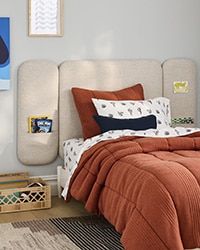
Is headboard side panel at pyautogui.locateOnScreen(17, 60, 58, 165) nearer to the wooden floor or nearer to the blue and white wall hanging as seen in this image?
the blue and white wall hanging

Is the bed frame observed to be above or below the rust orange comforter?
above

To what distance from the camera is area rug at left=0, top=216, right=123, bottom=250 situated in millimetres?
3598

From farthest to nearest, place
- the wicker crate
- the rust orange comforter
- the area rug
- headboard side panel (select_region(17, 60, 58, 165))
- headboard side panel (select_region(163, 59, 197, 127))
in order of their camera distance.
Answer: headboard side panel (select_region(163, 59, 197, 127)), headboard side panel (select_region(17, 60, 58, 165)), the wicker crate, the area rug, the rust orange comforter

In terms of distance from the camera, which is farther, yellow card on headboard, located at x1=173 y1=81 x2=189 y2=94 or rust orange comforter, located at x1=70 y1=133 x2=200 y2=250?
yellow card on headboard, located at x1=173 y1=81 x2=189 y2=94

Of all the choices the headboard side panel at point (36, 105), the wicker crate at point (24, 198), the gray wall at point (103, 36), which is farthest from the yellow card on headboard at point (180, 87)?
the wicker crate at point (24, 198)

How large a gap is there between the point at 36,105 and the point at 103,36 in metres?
0.86

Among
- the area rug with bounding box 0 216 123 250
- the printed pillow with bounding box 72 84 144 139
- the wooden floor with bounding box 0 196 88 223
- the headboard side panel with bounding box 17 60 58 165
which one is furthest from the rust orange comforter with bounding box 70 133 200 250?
the headboard side panel with bounding box 17 60 58 165

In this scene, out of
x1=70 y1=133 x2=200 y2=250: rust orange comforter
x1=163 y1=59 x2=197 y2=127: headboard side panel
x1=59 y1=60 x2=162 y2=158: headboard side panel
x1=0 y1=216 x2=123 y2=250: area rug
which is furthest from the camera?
x1=163 y1=59 x2=197 y2=127: headboard side panel

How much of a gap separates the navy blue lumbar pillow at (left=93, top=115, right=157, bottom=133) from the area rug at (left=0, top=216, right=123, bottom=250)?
715 millimetres

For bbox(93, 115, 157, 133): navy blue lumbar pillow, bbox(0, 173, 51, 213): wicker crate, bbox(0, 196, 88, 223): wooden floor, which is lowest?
bbox(0, 196, 88, 223): wooden floor

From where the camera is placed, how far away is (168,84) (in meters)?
5.23

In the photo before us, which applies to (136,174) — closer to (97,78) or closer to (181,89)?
(97,78)

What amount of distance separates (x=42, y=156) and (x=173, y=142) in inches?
53.7

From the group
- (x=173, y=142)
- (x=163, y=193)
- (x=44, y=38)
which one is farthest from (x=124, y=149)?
(x=44, y=38)
